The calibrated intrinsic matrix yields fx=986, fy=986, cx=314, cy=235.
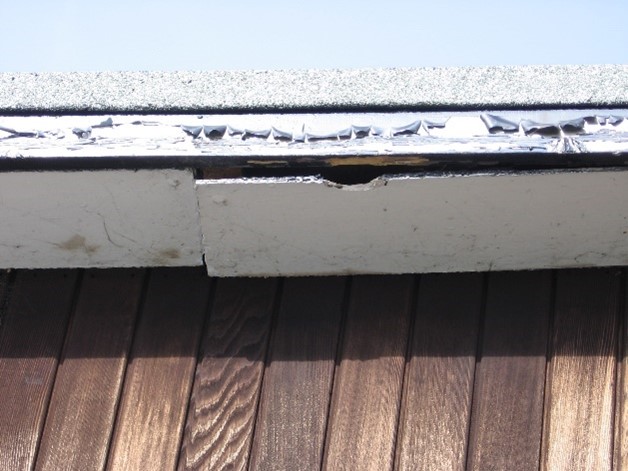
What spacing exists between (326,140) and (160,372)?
1.34 ft

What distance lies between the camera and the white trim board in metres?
1.23

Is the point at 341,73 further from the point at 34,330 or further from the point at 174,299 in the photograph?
the point at 34,330

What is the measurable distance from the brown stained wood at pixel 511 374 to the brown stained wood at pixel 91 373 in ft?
1.60

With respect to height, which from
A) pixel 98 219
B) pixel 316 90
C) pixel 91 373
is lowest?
pixel 91 373

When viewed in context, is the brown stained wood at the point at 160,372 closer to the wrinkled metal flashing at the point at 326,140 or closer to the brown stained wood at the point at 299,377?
the brown stained wood at the point at 299,377

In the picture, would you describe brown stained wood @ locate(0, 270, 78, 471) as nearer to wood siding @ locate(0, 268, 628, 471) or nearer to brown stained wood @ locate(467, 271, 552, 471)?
wood siding @ locate(0, 268, 628, 471)

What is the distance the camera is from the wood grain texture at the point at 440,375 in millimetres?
1286

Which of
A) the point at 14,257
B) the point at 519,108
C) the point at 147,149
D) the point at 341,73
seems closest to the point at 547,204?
the point at 519,108

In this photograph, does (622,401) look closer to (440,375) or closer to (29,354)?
(440,375)

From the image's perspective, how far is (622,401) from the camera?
1.31m

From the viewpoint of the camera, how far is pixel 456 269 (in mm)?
1364

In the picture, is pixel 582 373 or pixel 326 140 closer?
→ pixel 326 140

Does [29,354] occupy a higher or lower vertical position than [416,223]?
lower

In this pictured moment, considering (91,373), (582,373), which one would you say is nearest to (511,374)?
(582,373)
